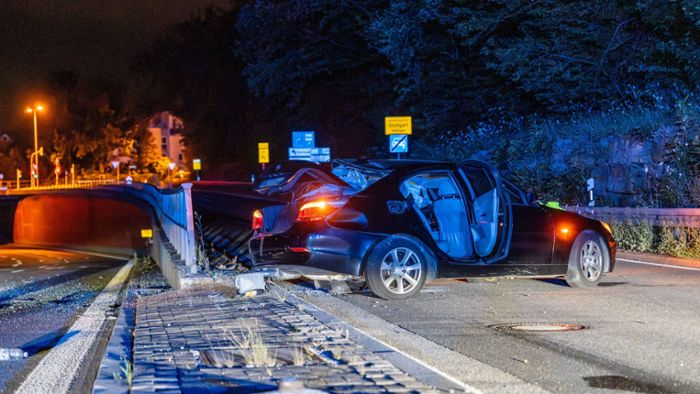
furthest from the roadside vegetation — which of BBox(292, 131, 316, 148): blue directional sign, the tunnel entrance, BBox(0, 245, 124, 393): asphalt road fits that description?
the tunnel entrance

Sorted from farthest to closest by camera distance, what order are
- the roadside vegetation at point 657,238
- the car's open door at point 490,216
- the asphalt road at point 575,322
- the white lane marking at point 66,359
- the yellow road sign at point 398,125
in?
the yellow road sign at point 398,125
the roadside vegetation at point 657,238
the car's open door at point 490,216
the white lane marking at point 66,359
the asphalt road at point 575,322

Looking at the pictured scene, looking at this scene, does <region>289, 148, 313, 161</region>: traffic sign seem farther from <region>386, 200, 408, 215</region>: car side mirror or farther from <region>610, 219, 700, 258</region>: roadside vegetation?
<region>386, 200, 408, 215</region>: car side mirror

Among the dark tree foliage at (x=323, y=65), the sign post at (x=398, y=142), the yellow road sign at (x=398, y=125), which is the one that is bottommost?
the sign post at (x=398, y=142)

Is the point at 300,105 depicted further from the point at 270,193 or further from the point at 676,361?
the point at 676,361

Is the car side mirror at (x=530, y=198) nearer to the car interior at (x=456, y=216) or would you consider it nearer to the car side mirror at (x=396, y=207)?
the car interior at (x=456, y=216)

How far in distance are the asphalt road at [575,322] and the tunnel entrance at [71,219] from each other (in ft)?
145

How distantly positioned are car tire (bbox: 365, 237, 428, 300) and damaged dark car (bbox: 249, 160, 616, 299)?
0.01 meters

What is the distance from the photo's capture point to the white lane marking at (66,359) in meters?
6.54

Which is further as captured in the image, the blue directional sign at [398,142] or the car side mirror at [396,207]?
the blue directional sign at [398,142]

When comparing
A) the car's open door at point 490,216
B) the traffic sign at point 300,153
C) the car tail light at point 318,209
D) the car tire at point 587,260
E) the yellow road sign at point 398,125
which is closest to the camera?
the car tail light at point 318,209

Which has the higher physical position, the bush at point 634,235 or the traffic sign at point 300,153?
the traffic sign at point 300,153

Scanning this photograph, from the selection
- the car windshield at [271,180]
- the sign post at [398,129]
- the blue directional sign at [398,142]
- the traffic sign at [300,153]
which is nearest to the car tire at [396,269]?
the car windshield at [271,180]

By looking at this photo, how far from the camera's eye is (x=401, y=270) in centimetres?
959

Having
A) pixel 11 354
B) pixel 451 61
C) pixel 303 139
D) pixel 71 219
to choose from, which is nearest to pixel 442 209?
pixel 11 354
